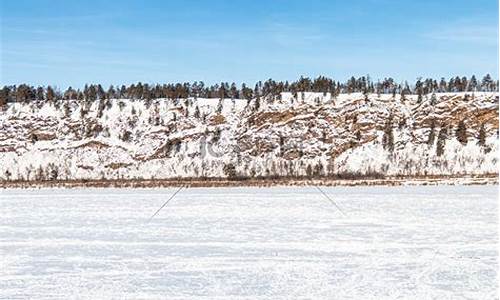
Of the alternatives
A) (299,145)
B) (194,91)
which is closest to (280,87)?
(194,91)

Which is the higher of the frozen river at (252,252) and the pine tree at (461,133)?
the pine tree at (461,133)

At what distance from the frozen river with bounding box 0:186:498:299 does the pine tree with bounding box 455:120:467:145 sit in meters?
34.3

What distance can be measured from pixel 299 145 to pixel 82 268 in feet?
141

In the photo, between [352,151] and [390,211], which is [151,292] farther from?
[352,151]

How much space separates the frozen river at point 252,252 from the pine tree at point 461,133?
34329mm

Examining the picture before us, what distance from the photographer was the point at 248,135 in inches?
2048

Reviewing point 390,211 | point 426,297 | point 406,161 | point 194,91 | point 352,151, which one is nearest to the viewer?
point 426,297

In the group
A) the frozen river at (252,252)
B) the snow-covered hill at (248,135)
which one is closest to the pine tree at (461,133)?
the snow-covered hill at (248,135)

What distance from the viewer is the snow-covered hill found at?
46125 millimetres

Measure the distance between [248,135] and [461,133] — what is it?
55.5 ft

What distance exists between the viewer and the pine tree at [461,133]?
159ft

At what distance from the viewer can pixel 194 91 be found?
66.1 m

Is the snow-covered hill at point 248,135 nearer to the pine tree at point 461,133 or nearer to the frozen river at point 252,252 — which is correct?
the pine tree at point 461,133

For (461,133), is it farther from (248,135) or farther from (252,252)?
(252,252)
